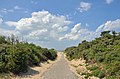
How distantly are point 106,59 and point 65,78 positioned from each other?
40.4ft

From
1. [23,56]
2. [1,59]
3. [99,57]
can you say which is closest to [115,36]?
[99,57]

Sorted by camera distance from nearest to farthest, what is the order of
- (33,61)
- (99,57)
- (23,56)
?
(23,56) → (99,57) → (33,61)

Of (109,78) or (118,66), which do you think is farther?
(118,66)

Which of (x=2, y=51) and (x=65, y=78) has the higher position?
(x=2, y=51)

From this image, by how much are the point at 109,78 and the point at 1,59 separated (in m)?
13.4

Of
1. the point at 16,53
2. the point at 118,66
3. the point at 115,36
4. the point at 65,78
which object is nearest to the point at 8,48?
the point at 16,53

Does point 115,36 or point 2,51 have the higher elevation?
point 115,36

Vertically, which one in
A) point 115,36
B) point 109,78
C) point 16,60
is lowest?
point 109,78

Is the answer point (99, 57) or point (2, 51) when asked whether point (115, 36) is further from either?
point (2, 51)

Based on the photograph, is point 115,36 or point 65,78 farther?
point 115,36

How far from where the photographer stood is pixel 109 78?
27031 millimetres

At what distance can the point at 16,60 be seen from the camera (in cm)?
3403

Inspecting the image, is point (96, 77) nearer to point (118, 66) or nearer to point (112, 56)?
point (118, 66)

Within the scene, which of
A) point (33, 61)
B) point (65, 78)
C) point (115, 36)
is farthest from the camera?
point (115, 36)
